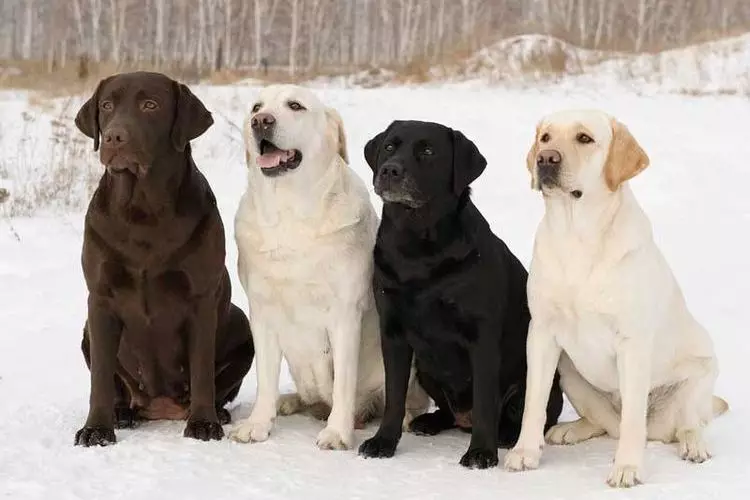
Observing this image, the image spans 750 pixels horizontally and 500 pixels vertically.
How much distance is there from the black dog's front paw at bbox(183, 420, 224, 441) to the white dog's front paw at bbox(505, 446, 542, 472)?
1.12m

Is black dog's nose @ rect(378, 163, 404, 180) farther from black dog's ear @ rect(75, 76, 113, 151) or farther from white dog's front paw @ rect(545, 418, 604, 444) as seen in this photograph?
white dog's front paw @ rect(545, 418, 604, 444)

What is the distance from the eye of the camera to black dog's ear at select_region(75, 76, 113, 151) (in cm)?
359

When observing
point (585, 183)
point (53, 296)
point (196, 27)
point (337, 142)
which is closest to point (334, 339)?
point (337, 142)

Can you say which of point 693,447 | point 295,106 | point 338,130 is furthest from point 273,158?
point 693,447

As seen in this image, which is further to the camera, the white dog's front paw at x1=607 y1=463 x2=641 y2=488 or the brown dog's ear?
the brown dog's ear

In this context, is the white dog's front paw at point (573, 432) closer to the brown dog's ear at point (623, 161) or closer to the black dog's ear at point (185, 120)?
the brown dog's ear at point (623, 161)

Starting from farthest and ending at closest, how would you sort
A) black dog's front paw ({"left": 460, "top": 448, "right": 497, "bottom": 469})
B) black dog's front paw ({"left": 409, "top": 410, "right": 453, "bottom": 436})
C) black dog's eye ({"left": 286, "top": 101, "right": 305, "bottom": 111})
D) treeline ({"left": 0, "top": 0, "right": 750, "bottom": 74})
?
treeline ({"left": 0, "top": 0, "right": 750, "bottom": 74})
black dog's front paw ({"left": 409, "top": 410, "right": 453, "bottom": 436})
black dog's eye ({"left": 286, "top": 101, "right": 305, "bottom": 111})
black dog's front paw ({"left": 460, "top": 448, "right": 497, "bottom": 469})

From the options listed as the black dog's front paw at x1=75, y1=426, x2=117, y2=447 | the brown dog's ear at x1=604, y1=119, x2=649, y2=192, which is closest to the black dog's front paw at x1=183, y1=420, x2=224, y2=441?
the black dog's front paw at x1=75, y1=426, x2=117, y2=447

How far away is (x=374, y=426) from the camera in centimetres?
405

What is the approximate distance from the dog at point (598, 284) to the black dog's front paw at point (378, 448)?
17.6 inches

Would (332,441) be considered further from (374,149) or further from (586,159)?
(586,159)

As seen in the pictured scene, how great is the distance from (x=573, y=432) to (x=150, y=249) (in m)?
1.82

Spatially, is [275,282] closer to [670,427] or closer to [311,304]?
[311,304]

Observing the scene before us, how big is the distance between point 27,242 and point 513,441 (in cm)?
517
